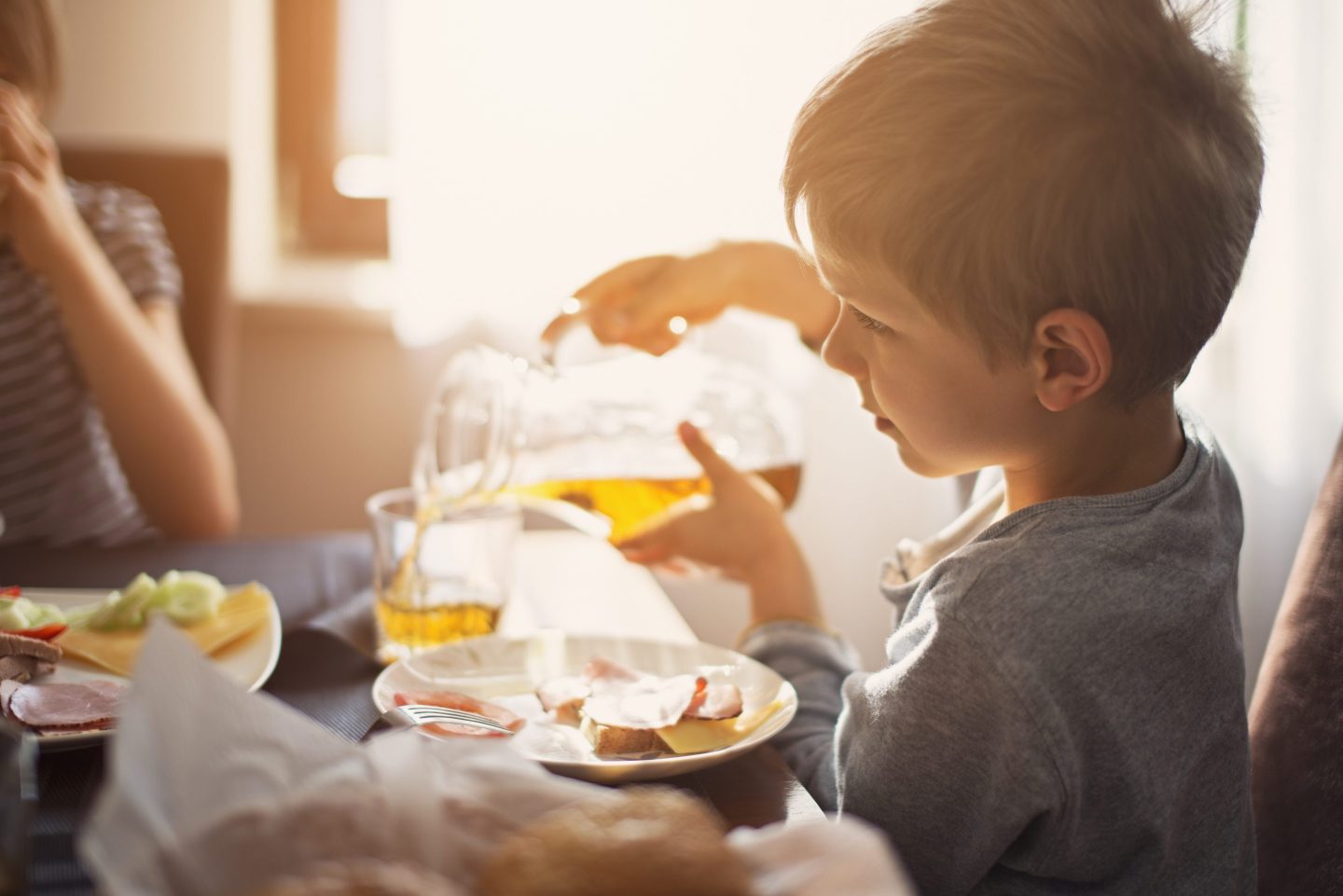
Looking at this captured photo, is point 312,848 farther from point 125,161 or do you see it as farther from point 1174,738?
point 125,161

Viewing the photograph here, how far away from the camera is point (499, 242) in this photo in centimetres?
204

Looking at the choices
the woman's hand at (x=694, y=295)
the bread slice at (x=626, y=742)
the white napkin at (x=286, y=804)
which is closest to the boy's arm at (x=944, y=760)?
the bread slice at (x=626, y=742)

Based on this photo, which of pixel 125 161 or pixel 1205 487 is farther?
pixel 125 161

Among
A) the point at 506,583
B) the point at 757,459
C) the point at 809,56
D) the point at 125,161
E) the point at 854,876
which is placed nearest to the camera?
the point at 854,876

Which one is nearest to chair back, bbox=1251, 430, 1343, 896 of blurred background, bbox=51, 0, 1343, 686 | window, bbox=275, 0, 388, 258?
blurred background, bbox=51, 0, 1343, 686

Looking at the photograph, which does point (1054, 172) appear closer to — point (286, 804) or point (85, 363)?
point (286, 804)

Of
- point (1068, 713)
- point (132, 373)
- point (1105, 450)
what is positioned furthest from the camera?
point (132, 373)

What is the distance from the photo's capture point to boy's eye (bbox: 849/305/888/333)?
26.7 inches

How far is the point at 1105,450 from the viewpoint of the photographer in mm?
677

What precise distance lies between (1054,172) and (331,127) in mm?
1914

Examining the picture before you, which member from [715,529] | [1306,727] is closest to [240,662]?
[715,529]

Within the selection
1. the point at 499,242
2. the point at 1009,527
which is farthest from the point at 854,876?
the point at 499,242

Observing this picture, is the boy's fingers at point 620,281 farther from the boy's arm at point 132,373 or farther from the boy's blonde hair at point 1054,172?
the boy's arm at point 132,373

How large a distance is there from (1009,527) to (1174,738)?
0.44 ft
